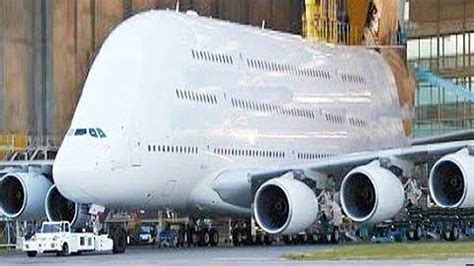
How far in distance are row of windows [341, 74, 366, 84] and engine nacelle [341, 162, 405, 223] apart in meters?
10.2

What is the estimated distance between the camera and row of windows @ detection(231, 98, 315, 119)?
37.9 m

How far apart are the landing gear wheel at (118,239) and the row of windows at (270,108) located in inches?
223

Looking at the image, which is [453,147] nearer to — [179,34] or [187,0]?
[179,34]

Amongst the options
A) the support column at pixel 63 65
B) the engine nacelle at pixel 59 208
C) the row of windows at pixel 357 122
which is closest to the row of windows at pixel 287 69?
the row of windows at pixel 357 122

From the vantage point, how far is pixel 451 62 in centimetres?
6775

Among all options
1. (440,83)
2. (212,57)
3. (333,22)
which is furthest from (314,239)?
(440,83)

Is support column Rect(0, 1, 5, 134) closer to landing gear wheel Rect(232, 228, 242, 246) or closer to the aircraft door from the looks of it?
landing gear wheel Rect(232, 228, 242, 246)

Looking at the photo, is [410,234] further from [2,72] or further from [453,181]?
[2,72]

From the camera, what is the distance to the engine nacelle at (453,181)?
33.1 metres

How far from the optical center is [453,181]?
112 feet

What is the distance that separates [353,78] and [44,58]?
15.1 metres

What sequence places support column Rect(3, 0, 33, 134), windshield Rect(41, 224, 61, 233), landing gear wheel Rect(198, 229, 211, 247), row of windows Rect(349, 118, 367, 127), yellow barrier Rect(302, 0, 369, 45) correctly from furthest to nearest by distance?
yellow barrier Rect(302, 0, 369, 45) → support column Rect(3, 0, 33, 134) → row of windows Rect(349, 118, 367, 127) → landing gear wheel Rect(198, 229, 211, 247) → windshield Rect(41, 224, 61, 233)

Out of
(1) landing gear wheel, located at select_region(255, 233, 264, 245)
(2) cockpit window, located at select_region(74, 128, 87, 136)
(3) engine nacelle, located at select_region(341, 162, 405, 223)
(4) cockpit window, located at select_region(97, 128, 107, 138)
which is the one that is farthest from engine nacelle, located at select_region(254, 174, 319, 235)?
(2) cockpit window, located at select_region(74, 128, 87, 136)

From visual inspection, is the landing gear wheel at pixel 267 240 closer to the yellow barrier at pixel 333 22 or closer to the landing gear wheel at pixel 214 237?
the landing gear wheel at pixel 214 237
